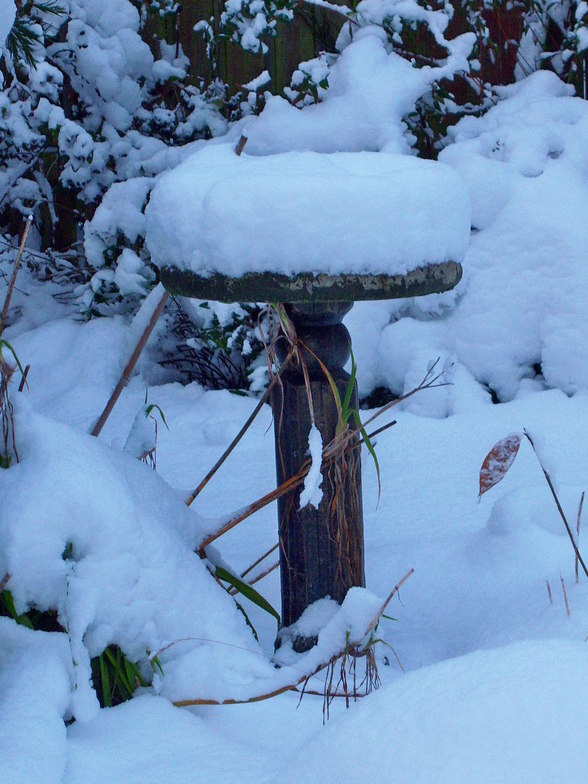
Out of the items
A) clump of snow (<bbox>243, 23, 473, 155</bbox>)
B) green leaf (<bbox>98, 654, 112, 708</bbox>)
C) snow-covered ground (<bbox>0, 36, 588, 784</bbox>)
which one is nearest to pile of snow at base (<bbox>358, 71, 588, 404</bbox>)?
snow-covered ground (<bbox>0, 36, 588, 784</bbox>)

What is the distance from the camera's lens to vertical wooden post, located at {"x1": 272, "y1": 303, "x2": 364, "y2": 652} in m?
1.46

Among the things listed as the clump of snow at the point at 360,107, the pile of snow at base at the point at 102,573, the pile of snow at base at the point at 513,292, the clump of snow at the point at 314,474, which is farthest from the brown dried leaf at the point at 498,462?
the clump of snow at the point at 360,107

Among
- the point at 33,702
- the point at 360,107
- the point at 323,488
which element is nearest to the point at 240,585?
the point at 323,488

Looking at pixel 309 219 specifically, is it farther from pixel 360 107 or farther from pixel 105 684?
pixel 360 107

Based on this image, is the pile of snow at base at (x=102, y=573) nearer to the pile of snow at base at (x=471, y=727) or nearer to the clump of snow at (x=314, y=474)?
the clump of snow at (x=314, y=474)

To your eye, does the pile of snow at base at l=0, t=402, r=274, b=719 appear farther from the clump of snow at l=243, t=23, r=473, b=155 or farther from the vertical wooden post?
the clump of snow at l=243, t=23, r=473, b=155

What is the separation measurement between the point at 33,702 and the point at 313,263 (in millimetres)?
699

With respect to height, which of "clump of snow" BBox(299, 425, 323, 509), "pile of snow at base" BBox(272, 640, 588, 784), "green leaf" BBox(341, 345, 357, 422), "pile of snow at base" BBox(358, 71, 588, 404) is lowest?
"pile of snow at base" BBox(358, 71, 588, 404)

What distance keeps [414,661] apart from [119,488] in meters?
0.64

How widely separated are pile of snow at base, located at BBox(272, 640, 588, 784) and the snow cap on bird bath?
2.40 ft

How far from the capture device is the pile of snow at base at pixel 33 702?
969mm

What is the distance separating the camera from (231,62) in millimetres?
3711

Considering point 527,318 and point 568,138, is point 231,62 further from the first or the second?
point 527,318

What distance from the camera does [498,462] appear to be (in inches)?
49.4
